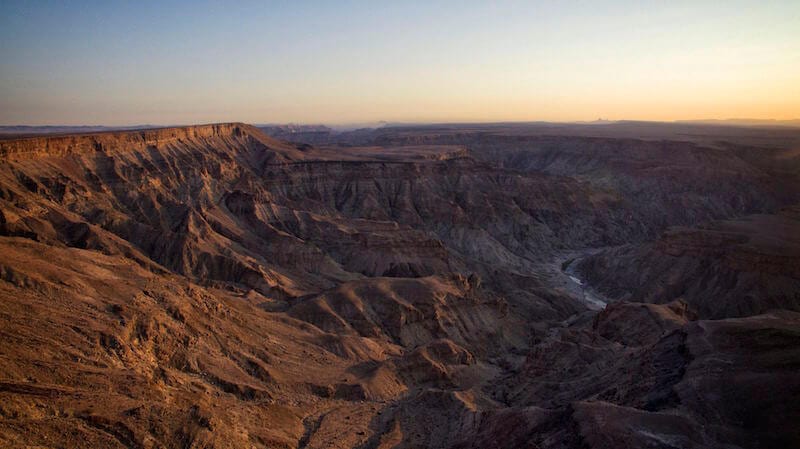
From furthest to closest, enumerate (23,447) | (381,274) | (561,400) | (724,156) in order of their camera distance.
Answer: (724,156)
(381,274)
(561,400)
(23,447)

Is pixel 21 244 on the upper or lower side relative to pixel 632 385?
upper

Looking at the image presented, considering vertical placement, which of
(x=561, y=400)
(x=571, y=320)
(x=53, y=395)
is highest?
(x=53, y=395)

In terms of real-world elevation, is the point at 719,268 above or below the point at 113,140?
below

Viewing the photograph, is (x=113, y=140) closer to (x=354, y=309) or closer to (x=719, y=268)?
(x=354, y=309)

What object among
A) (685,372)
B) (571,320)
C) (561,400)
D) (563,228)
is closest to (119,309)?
(561,400)

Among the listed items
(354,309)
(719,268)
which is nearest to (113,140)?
(354,309)

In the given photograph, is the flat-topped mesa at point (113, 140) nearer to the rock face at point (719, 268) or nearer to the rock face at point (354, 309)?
the rock face at point (354, 309)

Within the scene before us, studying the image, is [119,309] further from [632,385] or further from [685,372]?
[685,372]
